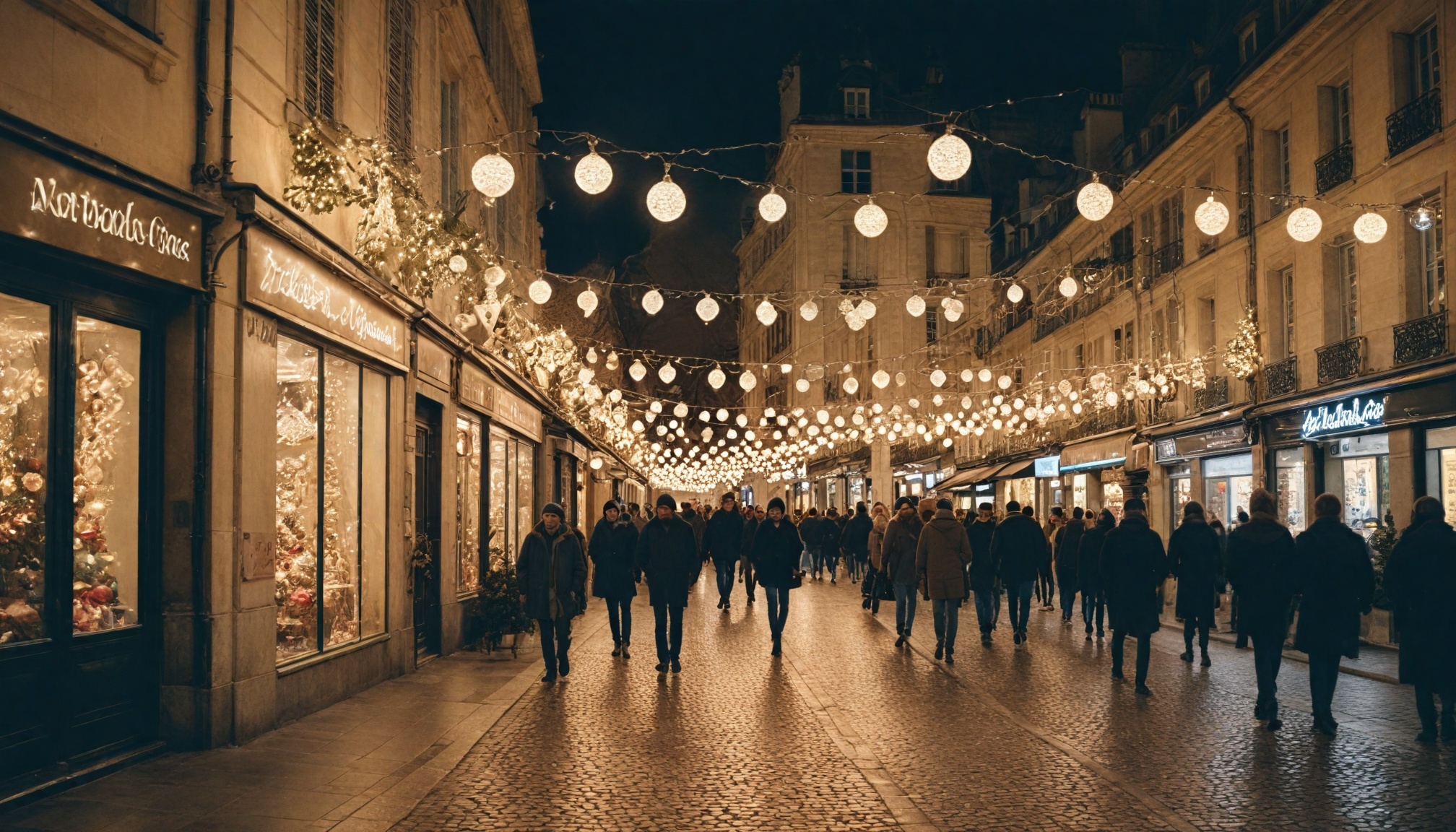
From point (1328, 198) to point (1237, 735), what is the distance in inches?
580

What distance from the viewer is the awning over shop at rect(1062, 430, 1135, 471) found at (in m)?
31.3

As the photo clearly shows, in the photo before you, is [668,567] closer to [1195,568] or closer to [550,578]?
[550,578]

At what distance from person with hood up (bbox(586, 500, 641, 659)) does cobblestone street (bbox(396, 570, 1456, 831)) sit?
709 mm

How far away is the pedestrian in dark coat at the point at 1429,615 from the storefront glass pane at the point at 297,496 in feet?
28.5

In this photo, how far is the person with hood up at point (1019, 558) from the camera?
15930 mm

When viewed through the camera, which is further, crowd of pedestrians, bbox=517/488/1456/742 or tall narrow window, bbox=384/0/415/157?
tall narrow window, bbox=384/0/415/157

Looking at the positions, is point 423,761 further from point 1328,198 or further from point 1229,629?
point 1328,198

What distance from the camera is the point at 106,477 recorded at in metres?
8.02

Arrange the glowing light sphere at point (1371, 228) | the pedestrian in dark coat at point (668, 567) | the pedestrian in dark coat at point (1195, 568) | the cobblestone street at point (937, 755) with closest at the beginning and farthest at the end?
the cobblestone street at point (937, 755)
the pedestrian in dark coat at point (1195, 568)
the pedestrian in dark coat at point (668, 567)
the glowing light sphere at point (1371, 228)

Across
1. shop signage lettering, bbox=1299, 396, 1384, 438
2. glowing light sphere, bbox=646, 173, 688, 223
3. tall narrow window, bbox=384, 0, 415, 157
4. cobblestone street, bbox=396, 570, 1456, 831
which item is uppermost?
tall narrow window, bbox=384, 0, 415, 157

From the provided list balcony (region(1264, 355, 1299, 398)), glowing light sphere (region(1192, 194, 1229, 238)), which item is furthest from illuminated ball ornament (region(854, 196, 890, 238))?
balcony (region(1264, 355, 1299, 398))

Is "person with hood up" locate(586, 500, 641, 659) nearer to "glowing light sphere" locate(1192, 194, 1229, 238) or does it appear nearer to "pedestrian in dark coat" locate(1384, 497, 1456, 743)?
"pedestrian in dark coat" locate(1384, 497, 1456, 743)

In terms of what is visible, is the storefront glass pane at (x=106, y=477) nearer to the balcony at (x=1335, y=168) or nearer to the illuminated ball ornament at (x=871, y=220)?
the illuminated ball ornament at (x=871, y=220)

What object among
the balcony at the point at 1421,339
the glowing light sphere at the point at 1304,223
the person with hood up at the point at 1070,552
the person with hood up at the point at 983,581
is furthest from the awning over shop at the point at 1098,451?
the person with hood up at the point at 983,581
